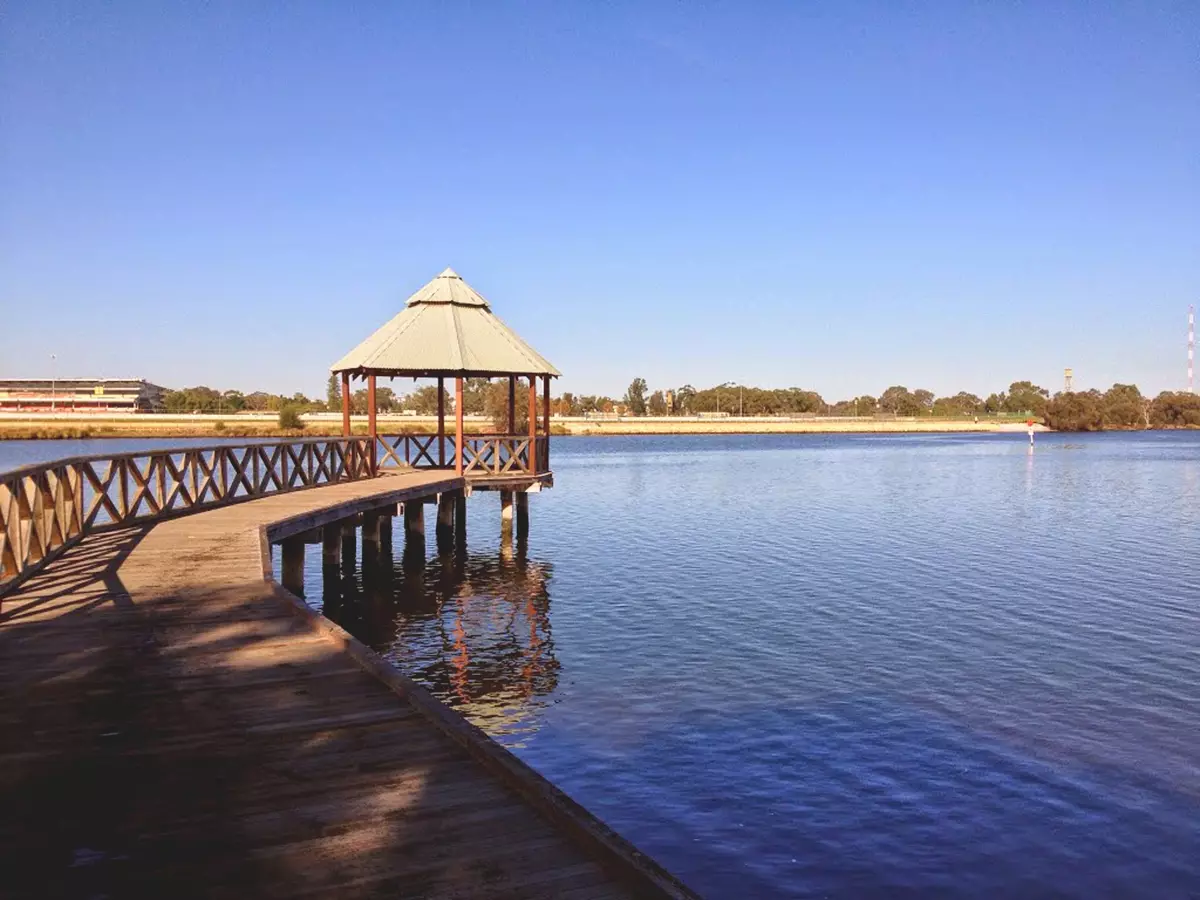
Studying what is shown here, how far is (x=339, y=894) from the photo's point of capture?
3.68 meters

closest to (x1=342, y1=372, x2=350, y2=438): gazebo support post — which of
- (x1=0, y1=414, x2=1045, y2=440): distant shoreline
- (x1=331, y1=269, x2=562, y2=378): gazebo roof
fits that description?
(x1=331, y1=269, x2=562, y2=378): gazebo roof

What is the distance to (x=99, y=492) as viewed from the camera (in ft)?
44.6

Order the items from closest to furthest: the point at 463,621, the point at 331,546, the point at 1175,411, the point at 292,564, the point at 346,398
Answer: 1. the point at 292,564
2. the point at 463,621
3. the point at 331,546
4. the point at 346,398
5. the point at 1175,411

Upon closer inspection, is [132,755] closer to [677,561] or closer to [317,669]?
[317,669]

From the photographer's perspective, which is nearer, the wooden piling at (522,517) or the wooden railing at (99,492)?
the wooden railing at (99,492)

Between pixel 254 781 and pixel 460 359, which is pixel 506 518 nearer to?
pixel 460 359

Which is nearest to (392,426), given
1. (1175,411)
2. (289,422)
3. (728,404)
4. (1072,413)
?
(289,422)

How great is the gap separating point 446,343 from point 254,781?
18397 mm

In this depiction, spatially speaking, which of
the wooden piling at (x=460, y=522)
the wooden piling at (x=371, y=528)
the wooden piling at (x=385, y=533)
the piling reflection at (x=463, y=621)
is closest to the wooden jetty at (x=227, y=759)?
the piling reflection at (x=463, y=621)

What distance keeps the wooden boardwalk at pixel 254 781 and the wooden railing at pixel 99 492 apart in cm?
175

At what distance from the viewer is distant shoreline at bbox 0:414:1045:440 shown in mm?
100375

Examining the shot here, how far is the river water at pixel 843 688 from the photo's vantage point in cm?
761

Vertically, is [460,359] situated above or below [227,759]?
above

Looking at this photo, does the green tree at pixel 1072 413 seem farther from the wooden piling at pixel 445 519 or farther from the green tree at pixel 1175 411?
the wooden piling at pixel 445 519
